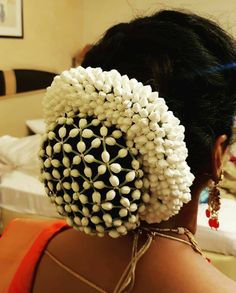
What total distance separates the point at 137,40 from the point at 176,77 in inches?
3.6

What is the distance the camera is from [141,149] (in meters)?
0.55

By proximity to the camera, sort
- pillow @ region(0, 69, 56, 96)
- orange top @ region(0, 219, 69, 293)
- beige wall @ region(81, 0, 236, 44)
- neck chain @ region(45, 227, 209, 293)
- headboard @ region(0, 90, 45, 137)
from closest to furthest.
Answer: neck chain @ region(45, 227, 209, 293), orange top @ region(0, 219, 69, 293), pillow @ region(0, 69, 56, 96), headboard @ region(0, 90, 45, 137), beige wall @ region(81, 0, 236, 44)

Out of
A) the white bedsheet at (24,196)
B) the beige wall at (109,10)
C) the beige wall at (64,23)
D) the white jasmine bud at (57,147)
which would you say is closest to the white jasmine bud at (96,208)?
the white jasmine bud at (57,147)

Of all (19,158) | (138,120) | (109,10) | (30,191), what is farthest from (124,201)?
(109,10)

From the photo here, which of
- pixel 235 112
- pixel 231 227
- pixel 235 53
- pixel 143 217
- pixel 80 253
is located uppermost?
pixel 235 53

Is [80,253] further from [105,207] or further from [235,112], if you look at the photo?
[235,112]

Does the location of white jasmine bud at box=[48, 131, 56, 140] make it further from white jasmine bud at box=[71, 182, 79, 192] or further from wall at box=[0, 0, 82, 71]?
wall at box=[0, 0, 82, 71]

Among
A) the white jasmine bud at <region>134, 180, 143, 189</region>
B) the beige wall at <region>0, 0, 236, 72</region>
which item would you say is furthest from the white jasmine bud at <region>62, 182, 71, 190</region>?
the beige wall at <region>0, 0, 236, 72</region>

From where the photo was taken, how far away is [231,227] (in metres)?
1.76

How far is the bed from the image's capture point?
1.74 metres

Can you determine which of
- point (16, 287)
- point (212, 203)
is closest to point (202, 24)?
point (212, 203)

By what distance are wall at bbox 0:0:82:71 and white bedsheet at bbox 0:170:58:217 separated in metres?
0.88

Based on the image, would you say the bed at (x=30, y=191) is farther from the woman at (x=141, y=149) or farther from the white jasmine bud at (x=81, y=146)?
the white jasmine bud at (x=81, y=146)

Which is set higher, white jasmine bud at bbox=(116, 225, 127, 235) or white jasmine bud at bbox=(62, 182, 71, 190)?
white jasmine bud at bbox=(62, 182, 71, 190)
